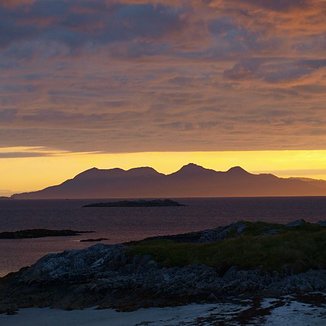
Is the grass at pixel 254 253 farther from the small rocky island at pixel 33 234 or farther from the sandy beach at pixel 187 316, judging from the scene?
the small rocky island at pixel 33 234

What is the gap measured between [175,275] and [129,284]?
3.49 metres

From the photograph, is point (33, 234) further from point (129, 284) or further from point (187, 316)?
point (187, 316)

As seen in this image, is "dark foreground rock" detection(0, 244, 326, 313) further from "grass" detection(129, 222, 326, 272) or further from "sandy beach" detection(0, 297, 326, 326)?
"sandy beach" detection(0, 297, 326, 326)

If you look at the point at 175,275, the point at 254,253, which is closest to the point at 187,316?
the point at 175,275

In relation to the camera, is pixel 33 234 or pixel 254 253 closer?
pixel 254 253

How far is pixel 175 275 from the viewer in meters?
42.8

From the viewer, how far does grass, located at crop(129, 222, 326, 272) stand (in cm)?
4328

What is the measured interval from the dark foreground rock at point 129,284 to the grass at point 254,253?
1.08 m

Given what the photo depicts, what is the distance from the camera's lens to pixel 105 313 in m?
36.6

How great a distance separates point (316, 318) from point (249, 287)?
30.1ft

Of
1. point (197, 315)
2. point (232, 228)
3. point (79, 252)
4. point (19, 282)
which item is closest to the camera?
point (197, 315)

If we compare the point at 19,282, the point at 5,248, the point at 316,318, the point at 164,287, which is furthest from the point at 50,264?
the point at 5,248

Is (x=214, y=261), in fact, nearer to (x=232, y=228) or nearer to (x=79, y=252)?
(x=79, y=252)

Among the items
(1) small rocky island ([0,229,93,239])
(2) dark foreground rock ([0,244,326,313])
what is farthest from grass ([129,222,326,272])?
(1) small rocky island ([0,229,93,239])
